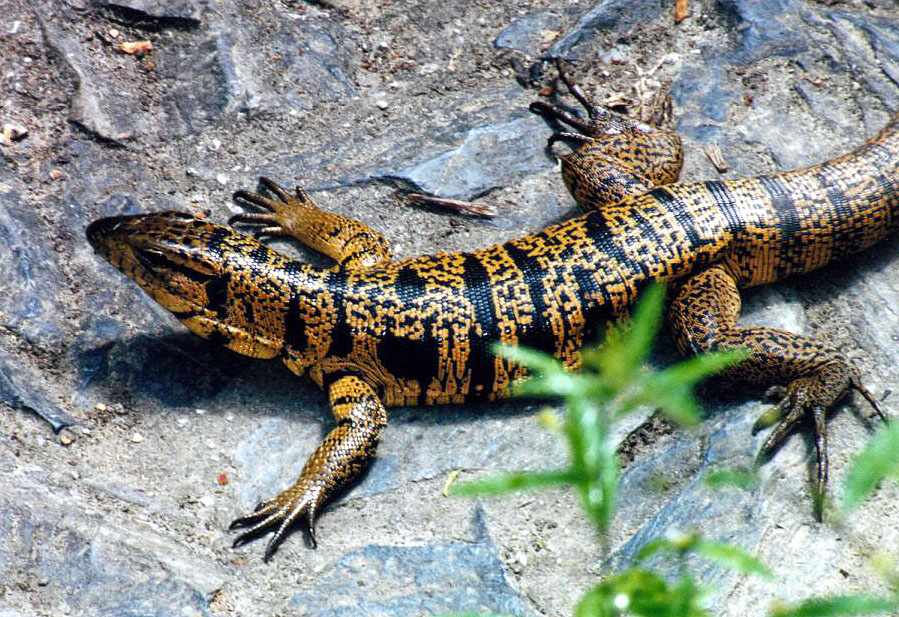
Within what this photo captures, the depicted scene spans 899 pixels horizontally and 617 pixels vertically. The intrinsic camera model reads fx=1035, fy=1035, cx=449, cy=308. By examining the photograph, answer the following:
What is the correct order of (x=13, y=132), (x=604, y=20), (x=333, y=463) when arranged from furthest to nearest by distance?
(x=604, y=20) → (x=13, y=132) → (x=333, y=463)

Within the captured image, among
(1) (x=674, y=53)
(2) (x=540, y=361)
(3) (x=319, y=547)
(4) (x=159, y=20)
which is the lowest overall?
(3) (x=319, y=547)

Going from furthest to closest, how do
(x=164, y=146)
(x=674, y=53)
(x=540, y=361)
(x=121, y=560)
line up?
(x=674, y=53), (x=164, y=146), (x=121, y=560), (x=540, y=361)

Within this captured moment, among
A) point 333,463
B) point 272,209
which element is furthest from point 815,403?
point 272,209

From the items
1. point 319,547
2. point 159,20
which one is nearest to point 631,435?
point 319,547

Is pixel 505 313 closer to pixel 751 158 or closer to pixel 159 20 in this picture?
pixel 751 158

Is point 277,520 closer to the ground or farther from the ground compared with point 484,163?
closer to the ground

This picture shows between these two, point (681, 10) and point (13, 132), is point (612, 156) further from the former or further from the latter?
point (13, 132)
